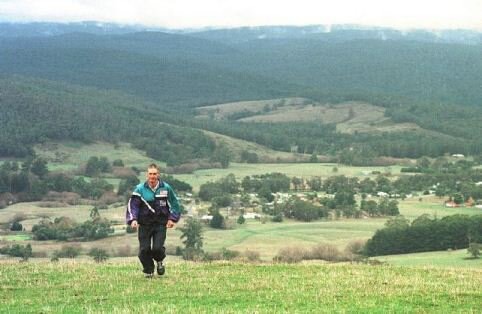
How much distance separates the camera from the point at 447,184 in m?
95.1

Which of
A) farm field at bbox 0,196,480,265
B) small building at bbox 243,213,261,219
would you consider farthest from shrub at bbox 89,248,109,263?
small building at bbox 243,213,261,219

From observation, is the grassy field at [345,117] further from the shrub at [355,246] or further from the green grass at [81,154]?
the shrub at [355,246]

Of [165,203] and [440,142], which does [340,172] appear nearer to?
[440,142]

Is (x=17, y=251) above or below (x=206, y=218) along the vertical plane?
above

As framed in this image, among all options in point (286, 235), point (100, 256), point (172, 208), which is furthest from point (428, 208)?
point (172, 208)

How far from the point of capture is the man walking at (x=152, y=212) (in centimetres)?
1512

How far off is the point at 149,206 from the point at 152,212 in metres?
0.12

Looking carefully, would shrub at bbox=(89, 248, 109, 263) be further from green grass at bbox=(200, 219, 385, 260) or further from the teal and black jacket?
the teal and black jacket

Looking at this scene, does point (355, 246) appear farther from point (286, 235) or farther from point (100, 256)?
point (100, 256)

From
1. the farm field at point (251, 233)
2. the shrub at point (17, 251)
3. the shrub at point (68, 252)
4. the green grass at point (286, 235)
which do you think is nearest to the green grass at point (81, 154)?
the farm field at point (251, 233)

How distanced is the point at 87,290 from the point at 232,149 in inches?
4632

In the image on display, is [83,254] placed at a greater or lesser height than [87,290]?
lesser

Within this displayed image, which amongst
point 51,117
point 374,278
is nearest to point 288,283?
point 374,278

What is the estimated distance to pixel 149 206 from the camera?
596 inches
